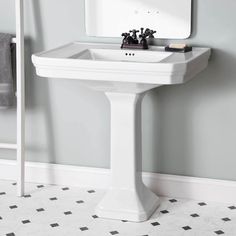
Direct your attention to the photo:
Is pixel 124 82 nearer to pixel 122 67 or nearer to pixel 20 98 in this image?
pixel 122 67

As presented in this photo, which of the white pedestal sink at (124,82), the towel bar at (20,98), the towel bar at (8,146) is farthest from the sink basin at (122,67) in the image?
the towel bar at (8,146)

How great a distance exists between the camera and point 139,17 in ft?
10.9

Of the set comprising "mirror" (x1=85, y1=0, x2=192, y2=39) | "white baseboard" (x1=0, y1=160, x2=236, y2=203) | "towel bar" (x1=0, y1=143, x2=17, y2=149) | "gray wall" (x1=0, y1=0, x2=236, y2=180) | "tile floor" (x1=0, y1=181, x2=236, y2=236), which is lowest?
"tile floor" (x1=0, y1=181, x2=236, y2=236)

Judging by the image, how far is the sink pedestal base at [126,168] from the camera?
10.5 feet

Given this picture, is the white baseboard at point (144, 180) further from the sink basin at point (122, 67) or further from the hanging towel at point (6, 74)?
the sink basin at point (122, 67)

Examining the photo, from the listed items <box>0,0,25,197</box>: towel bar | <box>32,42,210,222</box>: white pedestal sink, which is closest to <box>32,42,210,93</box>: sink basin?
<box>32,42,210,222</box>: white pedestal sink

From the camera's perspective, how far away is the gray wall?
329cm

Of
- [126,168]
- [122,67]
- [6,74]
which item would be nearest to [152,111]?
[126,168]

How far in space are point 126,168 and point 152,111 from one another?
0.38 meters

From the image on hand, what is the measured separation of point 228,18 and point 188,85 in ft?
1.32

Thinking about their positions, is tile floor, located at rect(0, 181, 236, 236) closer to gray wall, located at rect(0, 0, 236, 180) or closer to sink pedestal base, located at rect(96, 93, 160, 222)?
sink pedestal base, located at rect(96, 93, 160, 222)

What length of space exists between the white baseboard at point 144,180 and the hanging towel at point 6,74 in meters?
0.42

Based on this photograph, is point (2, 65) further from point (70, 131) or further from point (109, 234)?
point (109, 234)

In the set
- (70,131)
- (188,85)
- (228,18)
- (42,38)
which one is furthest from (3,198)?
(228,18)
